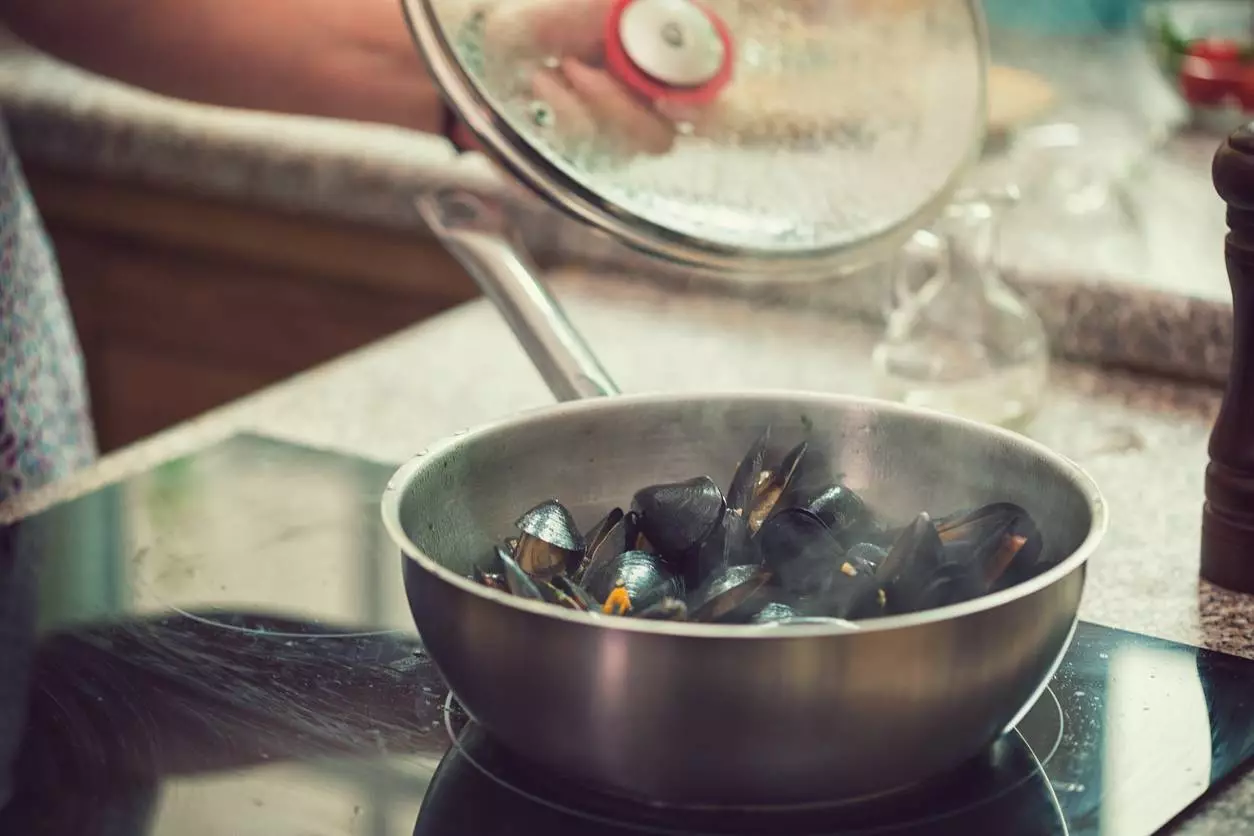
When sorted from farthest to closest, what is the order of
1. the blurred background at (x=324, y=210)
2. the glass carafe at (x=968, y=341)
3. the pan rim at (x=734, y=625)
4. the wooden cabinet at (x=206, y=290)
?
the wooden cabinet at (x=206, y=290) < the blurred background at (x=324, y=210) < the glass carafe at (x=968, y=341) < the pan rim at (x=734, y=625)

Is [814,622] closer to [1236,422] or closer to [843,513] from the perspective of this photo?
[843,513]

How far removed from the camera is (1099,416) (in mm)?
1096

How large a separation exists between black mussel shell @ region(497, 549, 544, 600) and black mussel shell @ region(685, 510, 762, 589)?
0.09 metres

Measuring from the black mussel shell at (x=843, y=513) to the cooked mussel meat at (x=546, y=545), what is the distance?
11 cm

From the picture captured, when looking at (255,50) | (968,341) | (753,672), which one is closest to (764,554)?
(753,672)

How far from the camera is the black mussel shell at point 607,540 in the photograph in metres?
0.68

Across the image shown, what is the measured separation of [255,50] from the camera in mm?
1163

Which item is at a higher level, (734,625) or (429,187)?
(734,625)

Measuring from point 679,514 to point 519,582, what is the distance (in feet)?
0.32

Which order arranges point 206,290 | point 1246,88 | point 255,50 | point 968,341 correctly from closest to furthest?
point 968,341
point 255,50
point 1246,88
point 206,290

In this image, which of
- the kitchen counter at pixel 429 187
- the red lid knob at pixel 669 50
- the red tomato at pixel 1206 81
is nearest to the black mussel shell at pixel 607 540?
the red lid knob at pixel 669 50

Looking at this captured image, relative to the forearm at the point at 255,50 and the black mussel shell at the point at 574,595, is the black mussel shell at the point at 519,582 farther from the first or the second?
the forearm at the point at 255,50

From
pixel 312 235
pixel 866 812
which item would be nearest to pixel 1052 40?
pixel 312 235

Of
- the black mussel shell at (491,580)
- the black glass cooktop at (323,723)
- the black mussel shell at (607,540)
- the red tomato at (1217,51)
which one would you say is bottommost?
the red tomato at (1217,51)
